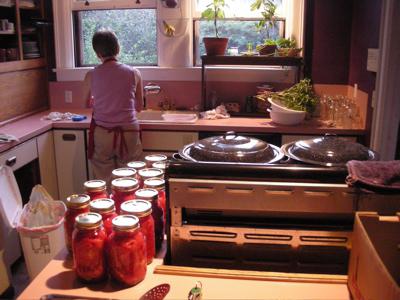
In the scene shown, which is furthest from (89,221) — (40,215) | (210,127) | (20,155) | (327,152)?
(210,127)

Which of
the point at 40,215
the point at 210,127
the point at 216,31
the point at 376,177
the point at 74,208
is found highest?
the point at 216,31

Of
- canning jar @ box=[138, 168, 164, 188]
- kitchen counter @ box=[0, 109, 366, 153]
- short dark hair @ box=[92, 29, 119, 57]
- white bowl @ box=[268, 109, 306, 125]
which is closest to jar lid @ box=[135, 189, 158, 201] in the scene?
canning jar @ box=[138, 168, 164, 188]

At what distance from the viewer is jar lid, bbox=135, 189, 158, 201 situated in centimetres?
135

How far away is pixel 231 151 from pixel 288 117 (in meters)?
1.90

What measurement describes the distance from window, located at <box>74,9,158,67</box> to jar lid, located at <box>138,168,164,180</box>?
106 inches

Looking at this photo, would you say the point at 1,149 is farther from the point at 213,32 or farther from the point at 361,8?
the point at 361,8

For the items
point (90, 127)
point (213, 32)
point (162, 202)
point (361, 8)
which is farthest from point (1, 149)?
point (361, 8)

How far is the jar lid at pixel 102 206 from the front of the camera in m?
1.26

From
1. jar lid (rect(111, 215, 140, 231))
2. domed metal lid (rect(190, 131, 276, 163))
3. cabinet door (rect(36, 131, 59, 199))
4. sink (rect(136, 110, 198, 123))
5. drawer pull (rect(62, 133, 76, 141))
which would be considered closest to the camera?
jar lid (rect(111, 215, 140, 231))

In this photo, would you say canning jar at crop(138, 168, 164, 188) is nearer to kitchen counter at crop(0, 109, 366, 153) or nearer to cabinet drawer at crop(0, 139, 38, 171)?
cabinet drawer at crop(0, 139, 38, 171)

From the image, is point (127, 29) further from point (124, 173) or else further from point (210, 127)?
point (124, 173)

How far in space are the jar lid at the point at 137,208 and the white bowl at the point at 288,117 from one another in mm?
2165

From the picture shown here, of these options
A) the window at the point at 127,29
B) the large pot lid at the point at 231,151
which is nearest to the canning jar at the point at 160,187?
the large pot lid at the point at 231,151

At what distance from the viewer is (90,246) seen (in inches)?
46.6
